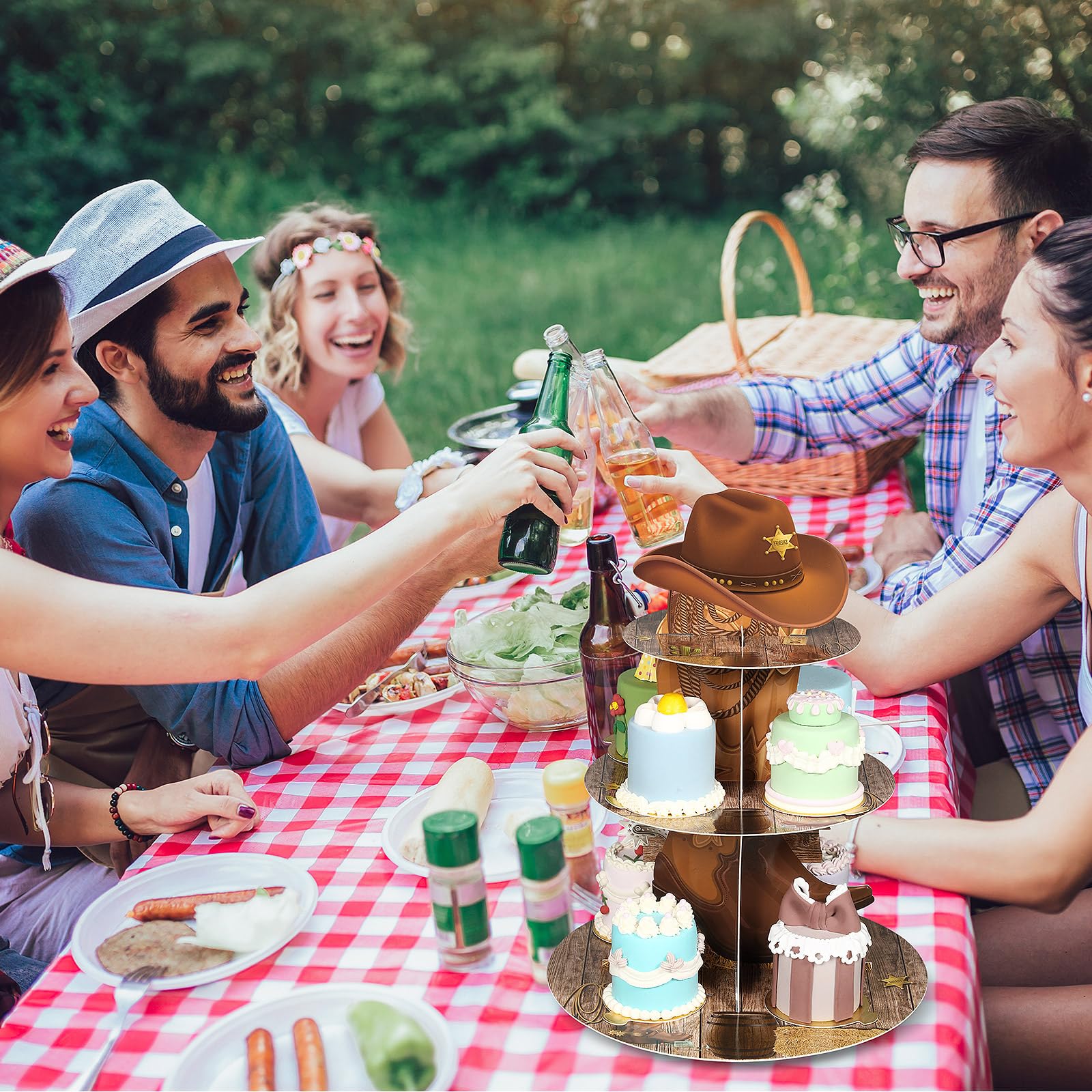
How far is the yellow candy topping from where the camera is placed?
1174 mm

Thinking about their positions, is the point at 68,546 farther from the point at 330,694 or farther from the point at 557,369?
the point at 557,369

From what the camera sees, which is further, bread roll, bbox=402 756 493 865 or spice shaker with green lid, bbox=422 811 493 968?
bread roll, bbox=402 756 493 865

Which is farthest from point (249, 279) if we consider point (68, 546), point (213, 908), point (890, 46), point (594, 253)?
point (213, 908)

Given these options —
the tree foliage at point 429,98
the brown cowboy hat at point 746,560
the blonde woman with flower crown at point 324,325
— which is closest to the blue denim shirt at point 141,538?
the brown cowboy hat at point 746,560

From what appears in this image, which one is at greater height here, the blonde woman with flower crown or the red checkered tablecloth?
the blonde woman with flower crown

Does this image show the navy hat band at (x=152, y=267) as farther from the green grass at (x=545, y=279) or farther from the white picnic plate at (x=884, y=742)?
the green grass at (x=545, y=279)

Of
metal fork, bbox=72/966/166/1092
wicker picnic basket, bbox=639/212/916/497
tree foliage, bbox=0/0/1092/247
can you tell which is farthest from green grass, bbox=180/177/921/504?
metal fork, bbox=72/966/166/1092

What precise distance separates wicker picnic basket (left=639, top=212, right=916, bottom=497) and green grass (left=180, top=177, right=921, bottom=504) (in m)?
3.23

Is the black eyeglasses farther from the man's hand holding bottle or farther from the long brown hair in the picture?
the long brown hair

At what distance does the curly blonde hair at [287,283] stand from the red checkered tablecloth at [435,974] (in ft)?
6.02

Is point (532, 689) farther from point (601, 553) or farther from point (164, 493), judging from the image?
point (164, 493)

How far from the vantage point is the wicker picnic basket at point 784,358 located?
118 inches

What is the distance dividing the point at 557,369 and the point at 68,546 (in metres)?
0.90

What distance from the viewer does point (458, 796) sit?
5.28 ft
